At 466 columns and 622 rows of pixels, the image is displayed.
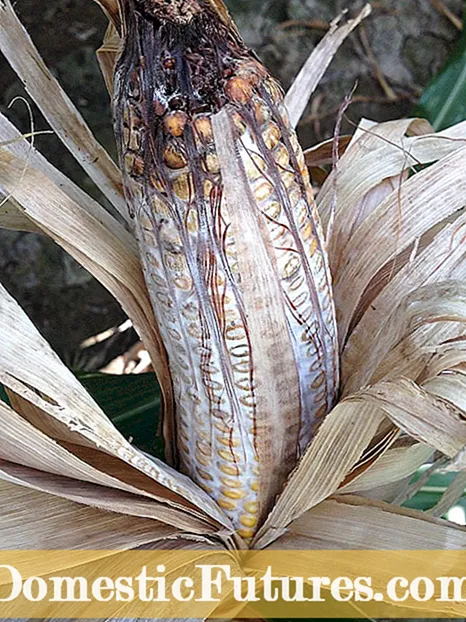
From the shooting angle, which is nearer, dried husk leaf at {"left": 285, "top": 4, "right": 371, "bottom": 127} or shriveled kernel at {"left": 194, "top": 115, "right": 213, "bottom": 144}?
shriveled kernel at {"left": 194, "top": 115, "right": 213, "bottom": 144}

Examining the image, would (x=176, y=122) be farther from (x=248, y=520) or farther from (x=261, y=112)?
(x=248, y=520)

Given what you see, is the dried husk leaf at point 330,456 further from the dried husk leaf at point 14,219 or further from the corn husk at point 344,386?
the dried husk leaf at point 14,219

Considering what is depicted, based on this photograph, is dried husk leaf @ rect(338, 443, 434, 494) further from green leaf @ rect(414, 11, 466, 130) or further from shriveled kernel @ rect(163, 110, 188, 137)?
green leaf @ rect(414, 11, 466, 130)

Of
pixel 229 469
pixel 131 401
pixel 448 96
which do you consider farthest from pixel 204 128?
pixel 448 96

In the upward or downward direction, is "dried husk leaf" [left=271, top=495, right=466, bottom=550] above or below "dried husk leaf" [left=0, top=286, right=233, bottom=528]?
below

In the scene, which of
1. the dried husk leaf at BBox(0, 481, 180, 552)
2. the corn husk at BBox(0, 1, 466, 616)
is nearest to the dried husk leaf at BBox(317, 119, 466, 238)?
the corn husk at BBox(0, 1, 466, 616)

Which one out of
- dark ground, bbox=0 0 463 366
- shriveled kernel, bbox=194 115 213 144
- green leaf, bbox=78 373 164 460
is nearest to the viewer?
shriveled kernel, bbox=194 115 213 144

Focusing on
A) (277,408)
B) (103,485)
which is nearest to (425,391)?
(277,408)
